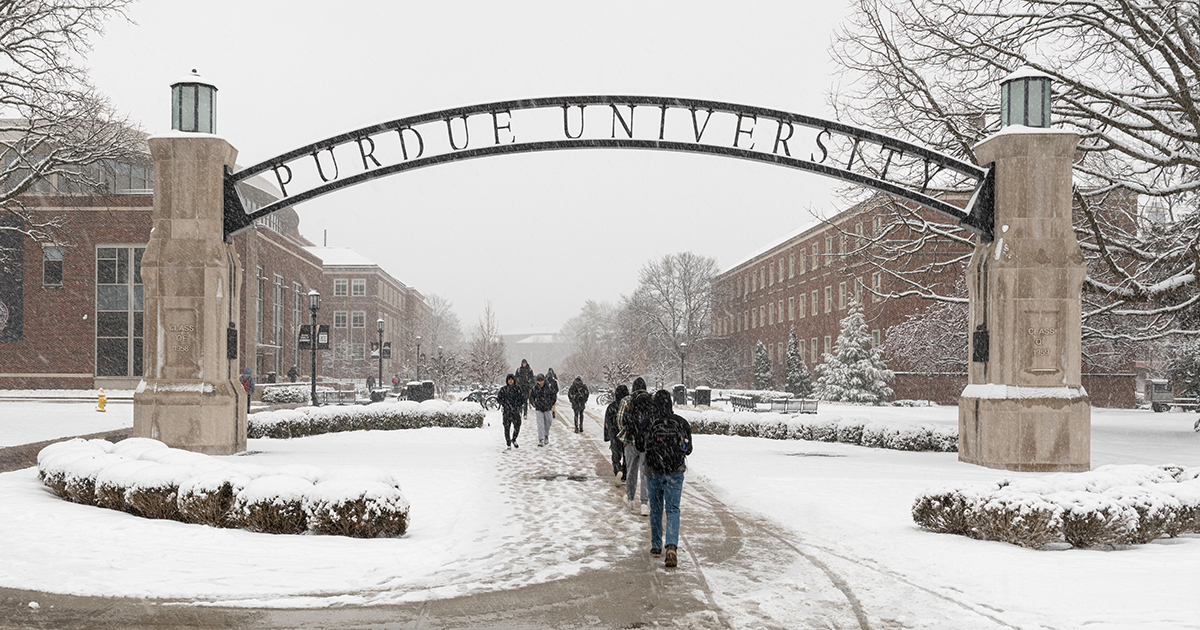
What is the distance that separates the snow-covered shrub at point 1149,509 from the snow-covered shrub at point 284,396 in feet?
115

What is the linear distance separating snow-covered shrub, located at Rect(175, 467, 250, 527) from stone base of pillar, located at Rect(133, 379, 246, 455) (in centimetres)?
657

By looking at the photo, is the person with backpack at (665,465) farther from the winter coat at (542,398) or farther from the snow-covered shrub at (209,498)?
the winter coat at (542,398)

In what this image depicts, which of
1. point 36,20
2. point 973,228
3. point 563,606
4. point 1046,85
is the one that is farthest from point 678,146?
point 36,20

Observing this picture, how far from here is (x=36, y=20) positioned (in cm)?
2022

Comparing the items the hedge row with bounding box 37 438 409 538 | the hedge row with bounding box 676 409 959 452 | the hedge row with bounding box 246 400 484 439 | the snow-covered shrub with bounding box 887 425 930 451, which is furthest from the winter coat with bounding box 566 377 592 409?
the hedge row with bounding box 37 438 409 538

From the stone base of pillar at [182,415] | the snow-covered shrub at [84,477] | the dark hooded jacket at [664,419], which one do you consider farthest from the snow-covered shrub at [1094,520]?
the stone base of pillar at [182,415]

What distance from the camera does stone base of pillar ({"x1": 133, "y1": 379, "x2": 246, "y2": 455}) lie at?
14.7 metres

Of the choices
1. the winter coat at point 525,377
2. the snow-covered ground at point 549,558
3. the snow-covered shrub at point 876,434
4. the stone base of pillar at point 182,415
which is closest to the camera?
the snow-covered ground at point 549,558

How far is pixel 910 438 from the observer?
761 inches

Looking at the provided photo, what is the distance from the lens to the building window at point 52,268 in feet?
144

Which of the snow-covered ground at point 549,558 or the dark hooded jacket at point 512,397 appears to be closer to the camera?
the snow-covered ground at point 549,558

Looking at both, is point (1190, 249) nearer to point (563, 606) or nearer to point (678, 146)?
point (678, 146)

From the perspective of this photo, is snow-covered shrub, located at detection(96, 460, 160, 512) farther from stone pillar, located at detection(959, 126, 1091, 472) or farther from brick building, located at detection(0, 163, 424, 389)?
brick building, located at detection(0, 163, 424, 389)

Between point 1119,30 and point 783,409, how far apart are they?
1745 cm
